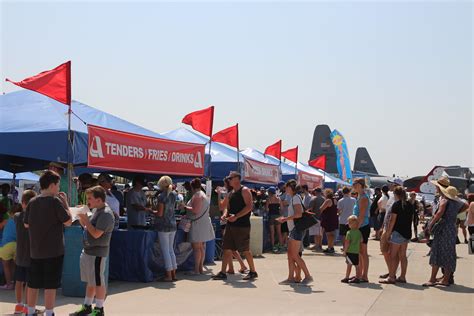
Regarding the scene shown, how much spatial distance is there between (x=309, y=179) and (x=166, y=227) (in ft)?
45.5

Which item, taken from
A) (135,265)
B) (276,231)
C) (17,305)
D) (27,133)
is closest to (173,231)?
(135,265)

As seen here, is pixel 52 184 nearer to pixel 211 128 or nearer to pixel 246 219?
pixel 246 219

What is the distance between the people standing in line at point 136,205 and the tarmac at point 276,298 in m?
1.30

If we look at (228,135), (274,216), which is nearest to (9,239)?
(228,135)

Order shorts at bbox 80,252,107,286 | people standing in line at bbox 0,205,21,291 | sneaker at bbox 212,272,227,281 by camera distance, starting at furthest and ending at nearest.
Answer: sneaker at bbox 212,272,227,281 < people standing in line at bbox 0,205,21,291 < shorts at bbox 80,252,107,286

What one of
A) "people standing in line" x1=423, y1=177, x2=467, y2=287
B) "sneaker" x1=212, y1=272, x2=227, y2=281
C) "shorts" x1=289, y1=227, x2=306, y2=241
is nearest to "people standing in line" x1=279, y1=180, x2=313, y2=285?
"shorts" x1=289, y1=227, x2=306, y2=241

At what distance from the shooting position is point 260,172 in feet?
55.3

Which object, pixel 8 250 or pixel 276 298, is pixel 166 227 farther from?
pixel 8 250

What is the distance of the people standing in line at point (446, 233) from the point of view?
9820 mm

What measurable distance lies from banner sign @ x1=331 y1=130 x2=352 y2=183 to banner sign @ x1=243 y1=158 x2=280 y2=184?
15.8 meters

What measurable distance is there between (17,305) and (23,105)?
435cm

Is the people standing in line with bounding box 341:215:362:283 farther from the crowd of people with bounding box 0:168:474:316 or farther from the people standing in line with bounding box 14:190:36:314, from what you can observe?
the people standing in line with bounding box 14:190:36:314

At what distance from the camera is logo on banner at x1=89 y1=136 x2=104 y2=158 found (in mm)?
9000

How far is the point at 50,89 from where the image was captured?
9.20 m
